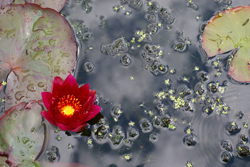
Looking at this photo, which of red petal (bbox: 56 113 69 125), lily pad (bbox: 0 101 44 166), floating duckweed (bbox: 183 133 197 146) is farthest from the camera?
floating duckweed (bbox: 183 133 197 146)

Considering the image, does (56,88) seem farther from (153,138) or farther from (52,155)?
(153,138)

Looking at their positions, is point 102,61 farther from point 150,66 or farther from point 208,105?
point 208,105

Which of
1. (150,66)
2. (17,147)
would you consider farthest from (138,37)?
(17,147)

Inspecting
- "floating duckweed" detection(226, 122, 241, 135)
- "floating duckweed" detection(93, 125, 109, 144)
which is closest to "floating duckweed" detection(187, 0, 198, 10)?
"floating duckweed" detection(226, 122, 241, 135)

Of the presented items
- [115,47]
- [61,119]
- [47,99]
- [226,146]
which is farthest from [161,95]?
[47,99]

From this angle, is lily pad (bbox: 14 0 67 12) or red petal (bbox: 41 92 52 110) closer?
red petal (bbox: 41 92 52 110)

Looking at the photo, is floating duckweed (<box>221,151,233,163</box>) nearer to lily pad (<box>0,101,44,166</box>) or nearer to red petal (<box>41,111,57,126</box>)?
red petal (<box>41,111,57,126</box>)

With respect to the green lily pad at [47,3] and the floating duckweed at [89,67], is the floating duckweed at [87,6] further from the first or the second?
the floating duckweed at [89,67]
